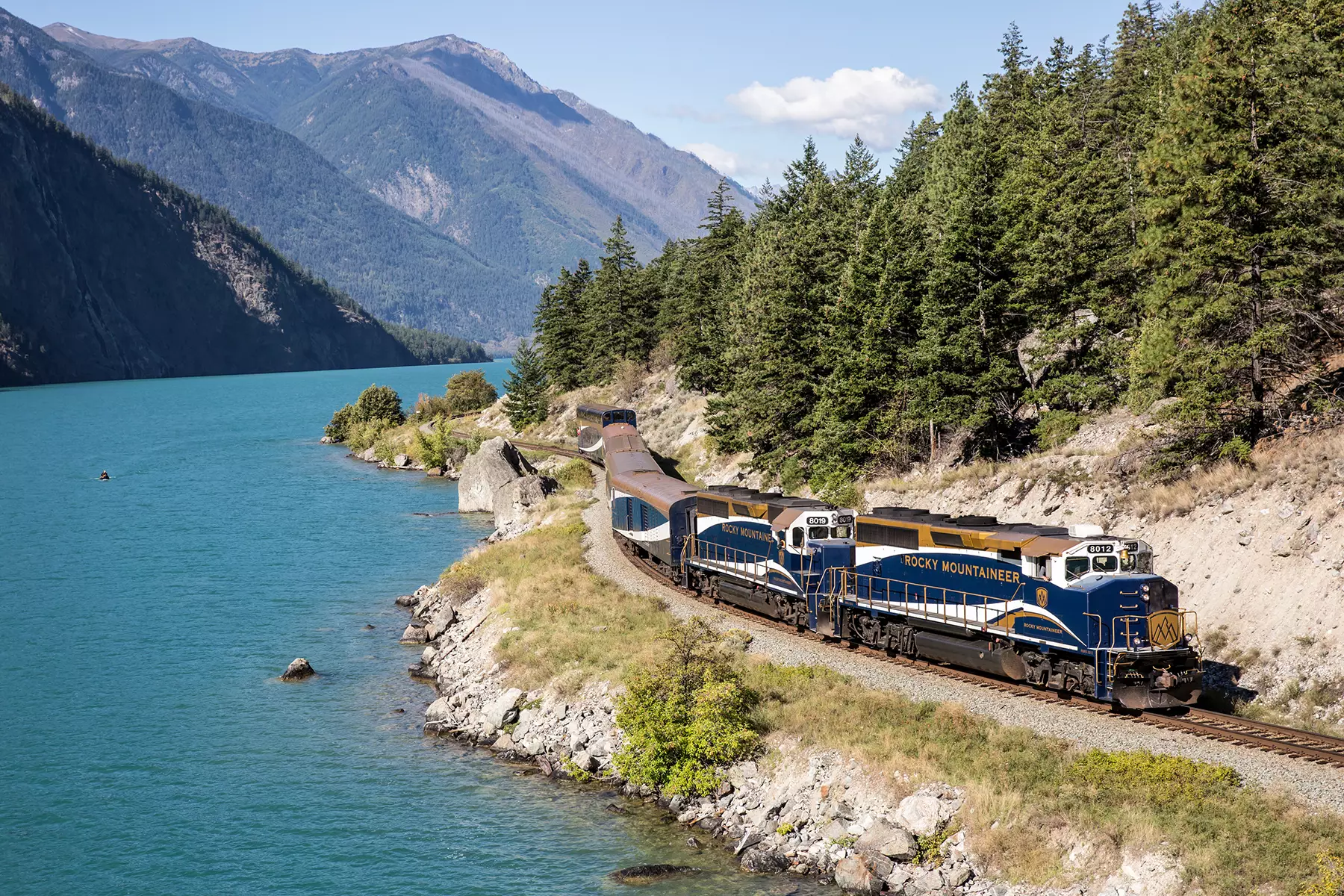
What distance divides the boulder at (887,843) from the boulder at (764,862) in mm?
1997

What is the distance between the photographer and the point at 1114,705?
29391mm

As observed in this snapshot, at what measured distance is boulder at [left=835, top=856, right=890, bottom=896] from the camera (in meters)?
24.8

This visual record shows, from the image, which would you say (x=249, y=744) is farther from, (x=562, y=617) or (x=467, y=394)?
(x=467, y=394)

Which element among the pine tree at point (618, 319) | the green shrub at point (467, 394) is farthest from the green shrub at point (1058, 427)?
the green shrub at point (467, 394)

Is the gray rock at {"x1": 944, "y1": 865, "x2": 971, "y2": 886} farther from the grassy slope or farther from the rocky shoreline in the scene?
the grassy slope

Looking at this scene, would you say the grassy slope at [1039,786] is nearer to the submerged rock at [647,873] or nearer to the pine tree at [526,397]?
the submerged rock at [647,873]

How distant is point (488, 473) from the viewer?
9119 cm

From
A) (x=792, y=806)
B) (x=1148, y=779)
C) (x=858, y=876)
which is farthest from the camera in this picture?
Answer: (x=792, y=806)

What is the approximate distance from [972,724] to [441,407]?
441ft

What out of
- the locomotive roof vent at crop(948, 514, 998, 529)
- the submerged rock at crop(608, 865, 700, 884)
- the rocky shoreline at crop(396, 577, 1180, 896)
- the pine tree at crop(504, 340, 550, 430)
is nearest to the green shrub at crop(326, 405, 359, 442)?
the pine tree at crop(504, 340, 550, 430)

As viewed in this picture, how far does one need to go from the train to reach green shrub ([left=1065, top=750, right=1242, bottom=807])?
3.68 meters

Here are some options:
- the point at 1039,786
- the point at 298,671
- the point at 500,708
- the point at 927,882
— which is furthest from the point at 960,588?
the point at 298,671

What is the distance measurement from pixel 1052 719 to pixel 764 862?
28.6ft

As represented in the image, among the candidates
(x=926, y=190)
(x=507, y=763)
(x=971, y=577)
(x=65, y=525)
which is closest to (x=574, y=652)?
(x=507, y=763)
